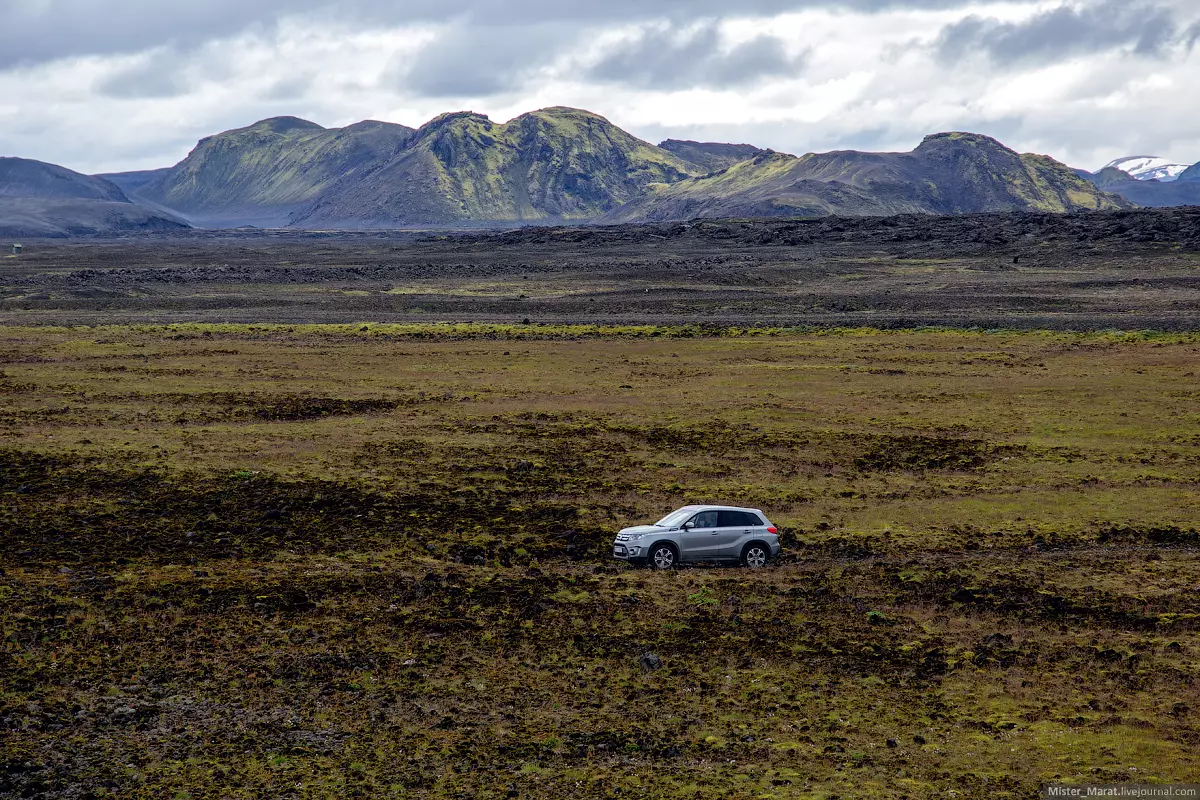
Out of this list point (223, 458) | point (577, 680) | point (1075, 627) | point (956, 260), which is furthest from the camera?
point (956, 260)

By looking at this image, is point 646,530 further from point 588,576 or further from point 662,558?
point 588,576

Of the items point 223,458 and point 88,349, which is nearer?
point 223,458

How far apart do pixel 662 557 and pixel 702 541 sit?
1081mm

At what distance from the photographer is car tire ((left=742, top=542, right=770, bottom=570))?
28.5m

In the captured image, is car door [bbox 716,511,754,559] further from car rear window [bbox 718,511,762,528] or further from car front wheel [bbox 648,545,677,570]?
car front wheel [bbox 648,545,677,570]

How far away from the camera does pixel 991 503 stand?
35031 mm

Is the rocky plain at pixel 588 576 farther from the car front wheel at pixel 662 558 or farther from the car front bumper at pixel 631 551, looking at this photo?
the car front wheel at pixel 662 558

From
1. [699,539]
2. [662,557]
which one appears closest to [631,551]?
[662,557]

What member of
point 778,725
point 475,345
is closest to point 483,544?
point 778,725

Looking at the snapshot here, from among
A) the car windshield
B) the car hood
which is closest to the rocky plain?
the car hood

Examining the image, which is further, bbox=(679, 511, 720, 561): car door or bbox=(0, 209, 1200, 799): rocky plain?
bbox=(679, 511, 720, 561): car door

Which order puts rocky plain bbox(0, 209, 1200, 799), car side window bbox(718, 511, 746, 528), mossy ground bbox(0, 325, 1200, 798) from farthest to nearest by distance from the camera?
1. car side window bbox(718, 511, 746, 528)
2. rocky plain bbox(0, 209, 1200, 799)
3. mossy ground bbox(0, 325, 1200, 798)

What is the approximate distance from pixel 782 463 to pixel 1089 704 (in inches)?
846

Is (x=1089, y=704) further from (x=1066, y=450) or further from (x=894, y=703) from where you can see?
(x=1066, y=450)
